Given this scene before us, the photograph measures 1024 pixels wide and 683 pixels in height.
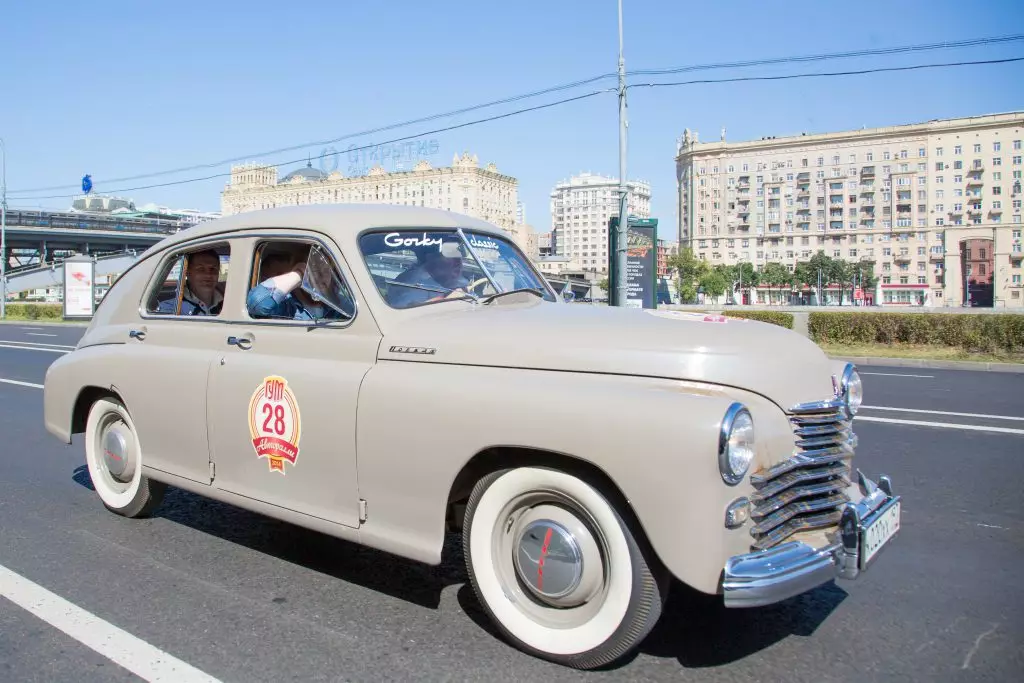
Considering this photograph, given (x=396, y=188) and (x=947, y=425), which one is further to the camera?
(x=396, y=188)

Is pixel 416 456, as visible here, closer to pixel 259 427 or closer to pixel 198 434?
pixel 259 427

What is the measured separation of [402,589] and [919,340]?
746 inches

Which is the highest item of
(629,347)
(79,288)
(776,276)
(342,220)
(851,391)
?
(776,276)

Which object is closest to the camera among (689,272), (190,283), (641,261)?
(190,283)

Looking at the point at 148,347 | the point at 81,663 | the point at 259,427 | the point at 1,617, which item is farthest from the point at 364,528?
the point at 148,347

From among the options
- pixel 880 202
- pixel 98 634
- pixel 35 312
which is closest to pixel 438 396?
pixel 98 634

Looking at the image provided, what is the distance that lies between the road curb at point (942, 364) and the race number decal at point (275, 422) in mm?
13738

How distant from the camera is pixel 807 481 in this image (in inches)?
113

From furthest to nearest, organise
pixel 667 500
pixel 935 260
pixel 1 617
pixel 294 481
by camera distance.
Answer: pixel 935 260, pixel 294 481, pixel 1 617, pixel 667 500

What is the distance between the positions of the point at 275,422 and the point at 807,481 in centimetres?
236

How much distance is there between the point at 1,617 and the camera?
335cm

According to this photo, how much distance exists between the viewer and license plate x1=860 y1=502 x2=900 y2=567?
2.74 m

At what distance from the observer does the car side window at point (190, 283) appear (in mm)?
4574

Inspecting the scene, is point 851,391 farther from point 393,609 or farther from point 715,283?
point 715,283
